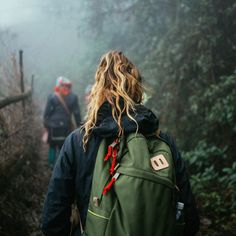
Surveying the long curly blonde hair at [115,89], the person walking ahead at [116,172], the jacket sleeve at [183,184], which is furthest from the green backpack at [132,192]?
the jacket sleeve at [183,184]

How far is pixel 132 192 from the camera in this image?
78.5 inches

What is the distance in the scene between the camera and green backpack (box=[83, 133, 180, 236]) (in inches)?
78.1

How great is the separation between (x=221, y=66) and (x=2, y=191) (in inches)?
189

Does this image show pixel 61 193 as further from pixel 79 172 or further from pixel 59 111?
pixel 59 111

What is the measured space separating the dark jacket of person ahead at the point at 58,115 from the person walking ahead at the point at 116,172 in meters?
4.91

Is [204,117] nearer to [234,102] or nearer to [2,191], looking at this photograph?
[234,102]

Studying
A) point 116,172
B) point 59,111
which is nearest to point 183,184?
point 116,172

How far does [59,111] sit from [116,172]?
17.7 feet

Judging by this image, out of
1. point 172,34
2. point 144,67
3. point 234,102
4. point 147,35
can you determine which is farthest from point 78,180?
point 147,35

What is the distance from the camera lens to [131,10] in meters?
12.7

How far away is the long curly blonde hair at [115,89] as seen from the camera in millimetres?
2289

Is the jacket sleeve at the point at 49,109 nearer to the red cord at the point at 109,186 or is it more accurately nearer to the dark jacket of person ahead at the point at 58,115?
the dark jacket of person ahead at the point at 58,115

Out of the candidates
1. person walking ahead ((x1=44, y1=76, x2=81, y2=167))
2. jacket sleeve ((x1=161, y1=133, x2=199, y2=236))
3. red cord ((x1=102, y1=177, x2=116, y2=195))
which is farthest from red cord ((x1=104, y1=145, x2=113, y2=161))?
person walking ahead ((x1=44, y1=76, x2=81, y2=167))

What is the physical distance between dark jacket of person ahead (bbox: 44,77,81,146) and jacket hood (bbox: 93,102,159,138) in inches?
199
